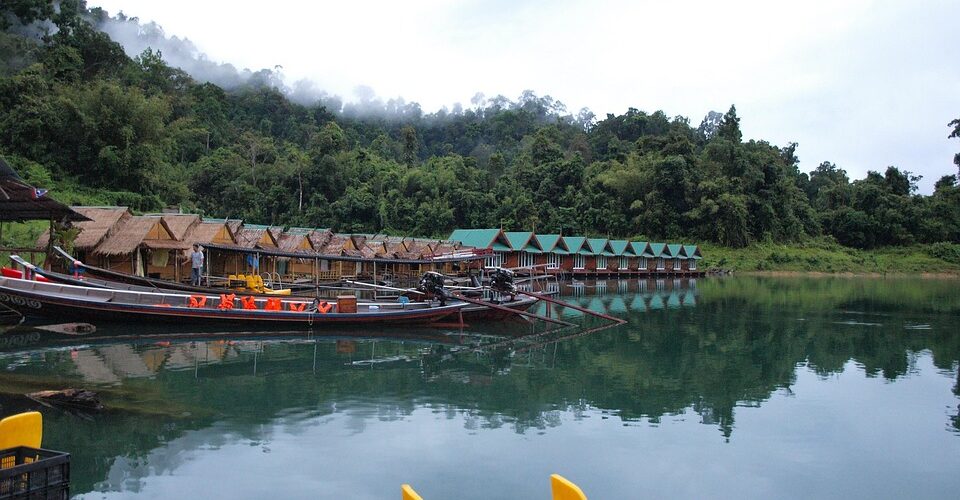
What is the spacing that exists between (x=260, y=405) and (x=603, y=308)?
18.1 metres

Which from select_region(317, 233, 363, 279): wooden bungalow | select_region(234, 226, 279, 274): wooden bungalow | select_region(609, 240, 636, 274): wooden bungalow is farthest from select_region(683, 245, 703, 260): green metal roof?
select_region(234, 226, 279, 274): wooden bungalow

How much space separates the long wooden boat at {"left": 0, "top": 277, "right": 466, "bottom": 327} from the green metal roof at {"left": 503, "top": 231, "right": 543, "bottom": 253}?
2370 centimetres

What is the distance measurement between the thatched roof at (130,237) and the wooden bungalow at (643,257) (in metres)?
35.0

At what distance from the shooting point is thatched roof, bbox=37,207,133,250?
21344 mm

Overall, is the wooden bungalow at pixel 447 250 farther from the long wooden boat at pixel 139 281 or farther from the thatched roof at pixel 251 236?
the long wooden boat at pixel 139 281

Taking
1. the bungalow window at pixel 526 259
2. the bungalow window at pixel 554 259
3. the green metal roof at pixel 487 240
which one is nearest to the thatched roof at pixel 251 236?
the green metal roof at pixel 487 240

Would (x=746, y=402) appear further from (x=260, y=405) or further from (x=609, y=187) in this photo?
(x=609, y=187)

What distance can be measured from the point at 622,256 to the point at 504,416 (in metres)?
41.1

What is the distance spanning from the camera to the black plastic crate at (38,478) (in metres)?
4.56

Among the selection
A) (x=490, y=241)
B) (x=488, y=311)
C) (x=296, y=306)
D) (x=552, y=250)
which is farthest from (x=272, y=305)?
(x=552, y=250)

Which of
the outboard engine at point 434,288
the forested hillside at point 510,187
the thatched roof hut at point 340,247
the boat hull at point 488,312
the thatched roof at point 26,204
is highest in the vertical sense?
the forested hillside at point 510,187

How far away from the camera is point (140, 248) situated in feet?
75.9

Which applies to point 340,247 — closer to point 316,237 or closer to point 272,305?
point 316,237

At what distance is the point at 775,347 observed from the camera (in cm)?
1759
